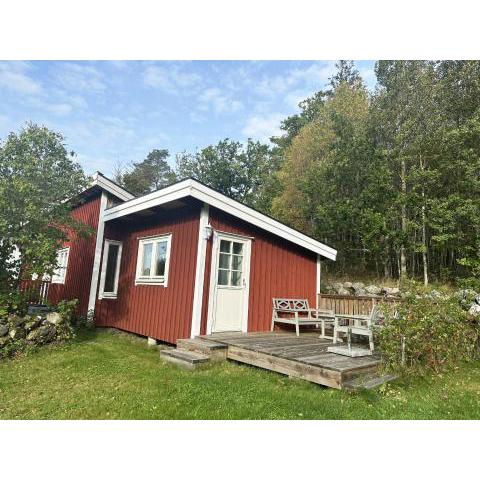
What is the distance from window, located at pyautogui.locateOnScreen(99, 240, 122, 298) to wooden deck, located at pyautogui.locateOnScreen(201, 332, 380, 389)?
3.73 m

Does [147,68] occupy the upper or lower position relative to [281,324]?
upper

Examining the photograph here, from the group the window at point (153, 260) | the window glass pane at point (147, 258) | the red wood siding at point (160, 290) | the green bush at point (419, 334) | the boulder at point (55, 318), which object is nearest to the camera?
the green bush at point (419, 334)

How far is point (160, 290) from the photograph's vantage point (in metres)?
7.21

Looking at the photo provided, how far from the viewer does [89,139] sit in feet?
33.1

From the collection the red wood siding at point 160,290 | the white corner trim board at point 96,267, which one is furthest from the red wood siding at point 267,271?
the white corner trim board at point 96,267

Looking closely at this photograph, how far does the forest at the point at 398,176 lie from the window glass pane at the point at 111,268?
885 cm

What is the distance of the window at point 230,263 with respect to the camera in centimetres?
689

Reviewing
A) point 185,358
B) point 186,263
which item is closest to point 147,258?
point 186,263

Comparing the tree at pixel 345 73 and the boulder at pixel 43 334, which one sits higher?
the tree at pixel 345 73

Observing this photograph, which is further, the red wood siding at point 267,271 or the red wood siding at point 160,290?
the red wood siding at point 267,271

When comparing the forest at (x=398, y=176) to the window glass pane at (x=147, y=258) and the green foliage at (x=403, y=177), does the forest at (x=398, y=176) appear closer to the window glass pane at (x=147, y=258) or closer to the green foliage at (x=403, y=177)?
the green foliage at (x=403, y=177)

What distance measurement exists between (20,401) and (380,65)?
56.2 feet

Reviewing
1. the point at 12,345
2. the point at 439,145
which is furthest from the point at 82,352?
the point at 439,145
